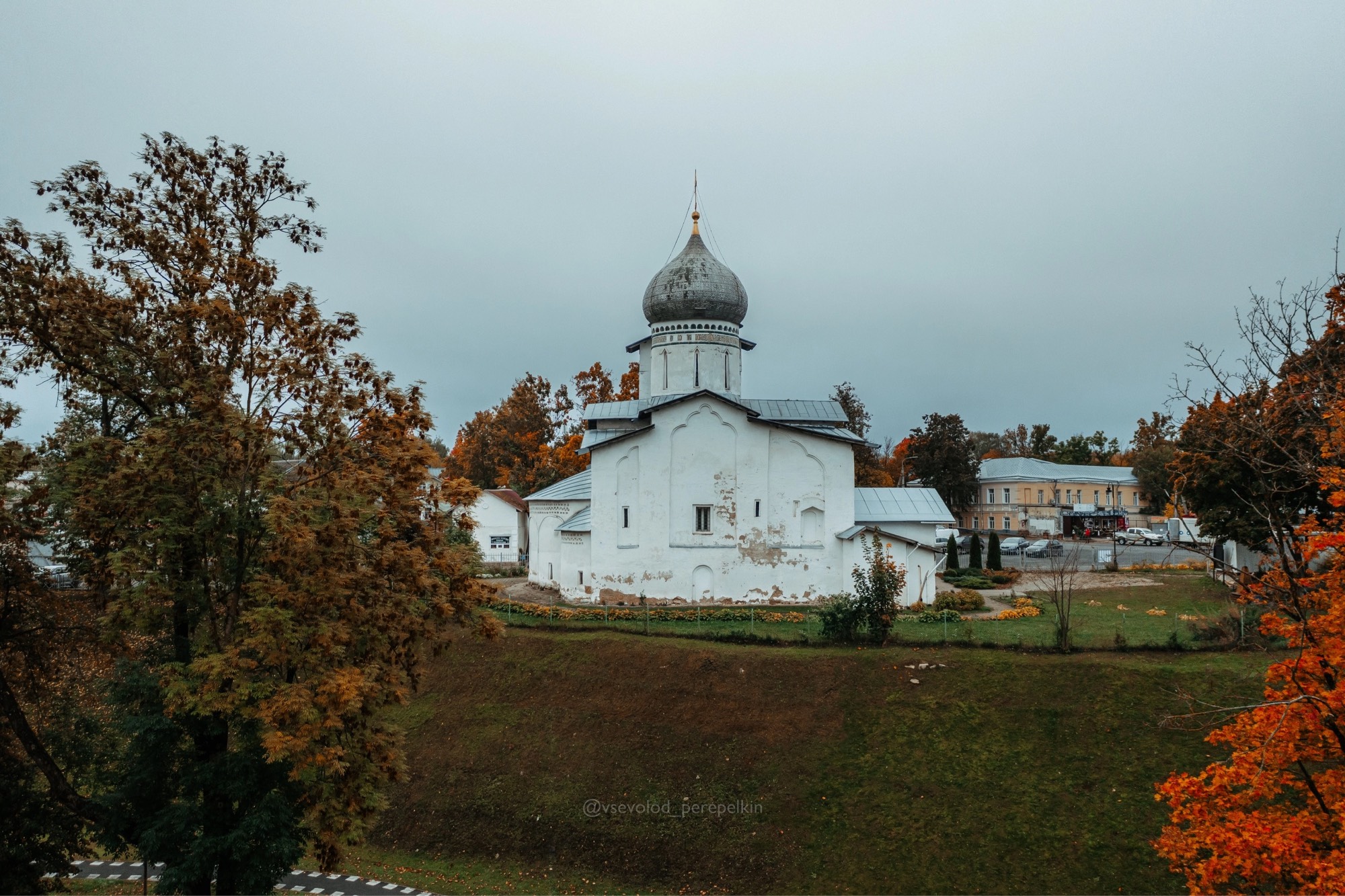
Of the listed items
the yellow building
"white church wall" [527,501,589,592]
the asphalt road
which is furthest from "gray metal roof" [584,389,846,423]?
the yellow building

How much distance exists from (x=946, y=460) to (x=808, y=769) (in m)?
33.8

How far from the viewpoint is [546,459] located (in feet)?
148

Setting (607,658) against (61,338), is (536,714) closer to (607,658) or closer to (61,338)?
(607,658)

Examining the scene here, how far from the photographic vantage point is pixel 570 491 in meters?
28.8

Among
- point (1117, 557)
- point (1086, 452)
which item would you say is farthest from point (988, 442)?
point (1117, 557)

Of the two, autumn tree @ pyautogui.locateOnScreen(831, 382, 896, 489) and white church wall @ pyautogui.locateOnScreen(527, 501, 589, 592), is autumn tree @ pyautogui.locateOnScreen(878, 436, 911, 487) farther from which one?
white church wall @ pyautogui.locateOnScreen(527, 501, 589, 592)

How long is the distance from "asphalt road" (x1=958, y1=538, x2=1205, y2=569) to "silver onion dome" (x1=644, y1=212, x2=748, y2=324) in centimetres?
1705

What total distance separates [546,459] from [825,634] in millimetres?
27985

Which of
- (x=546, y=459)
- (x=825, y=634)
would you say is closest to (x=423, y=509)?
(x=825, y=634)

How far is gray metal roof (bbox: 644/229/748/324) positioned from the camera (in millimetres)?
29359

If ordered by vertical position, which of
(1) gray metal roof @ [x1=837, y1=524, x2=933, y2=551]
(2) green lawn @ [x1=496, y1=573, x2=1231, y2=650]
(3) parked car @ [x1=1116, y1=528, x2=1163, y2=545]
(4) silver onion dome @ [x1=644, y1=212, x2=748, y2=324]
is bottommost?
(2) green lawn @ [x1=496, y1=573, x2=1231, y2=650]

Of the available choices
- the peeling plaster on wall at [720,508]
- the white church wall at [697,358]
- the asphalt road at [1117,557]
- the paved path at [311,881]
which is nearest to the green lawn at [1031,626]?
the peeling plaster on wall at [720,508]

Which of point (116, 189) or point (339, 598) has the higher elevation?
point (116, 189)

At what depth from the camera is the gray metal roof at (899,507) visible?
2622 cm
